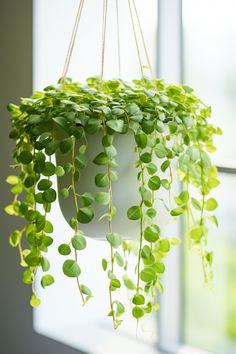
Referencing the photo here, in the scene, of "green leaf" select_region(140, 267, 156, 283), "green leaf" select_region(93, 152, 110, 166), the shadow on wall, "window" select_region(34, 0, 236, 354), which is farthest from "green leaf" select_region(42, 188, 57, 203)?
the shadow on wall

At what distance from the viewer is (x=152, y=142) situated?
114 cm

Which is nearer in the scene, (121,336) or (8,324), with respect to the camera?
(121,336)

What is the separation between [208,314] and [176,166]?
0.84m

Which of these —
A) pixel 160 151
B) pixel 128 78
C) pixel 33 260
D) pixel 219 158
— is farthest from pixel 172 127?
pixel 128 78

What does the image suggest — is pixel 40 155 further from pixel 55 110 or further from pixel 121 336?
pixel 121 336

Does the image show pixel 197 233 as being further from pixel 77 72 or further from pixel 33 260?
pixel 77 72

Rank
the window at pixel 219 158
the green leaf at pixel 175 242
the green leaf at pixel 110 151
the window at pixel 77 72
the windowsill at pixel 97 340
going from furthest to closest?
the window at pixel 77 72, the windowsill at pixel 97 340, the window at pixel 219 158, the green leaf at pixel 175 242, the green leaf at pixel 110 151

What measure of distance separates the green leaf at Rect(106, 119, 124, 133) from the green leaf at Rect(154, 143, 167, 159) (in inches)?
3.1

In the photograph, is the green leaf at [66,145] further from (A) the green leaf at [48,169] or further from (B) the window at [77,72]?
(B) the window at [77,72]

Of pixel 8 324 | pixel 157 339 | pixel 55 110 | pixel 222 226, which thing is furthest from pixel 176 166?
pixel 8 324

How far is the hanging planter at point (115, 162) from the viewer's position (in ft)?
3.68

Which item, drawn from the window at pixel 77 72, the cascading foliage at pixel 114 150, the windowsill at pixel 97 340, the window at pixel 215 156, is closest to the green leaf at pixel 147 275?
the cascading foliage at pixel 114 150

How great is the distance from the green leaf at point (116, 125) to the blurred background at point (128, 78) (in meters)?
0.80

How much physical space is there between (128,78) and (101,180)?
47.9 inches
